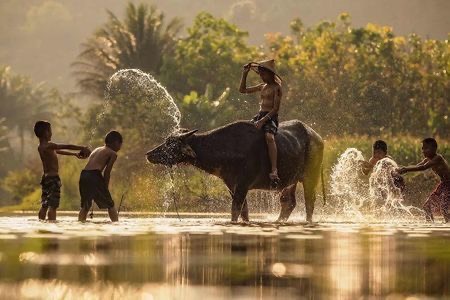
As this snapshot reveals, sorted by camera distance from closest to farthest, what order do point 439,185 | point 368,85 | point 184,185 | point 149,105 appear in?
point 439,185
point 184,185
point 149,105
point 368,85

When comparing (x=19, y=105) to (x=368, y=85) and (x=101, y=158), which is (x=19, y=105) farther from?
(x=101, y=158)

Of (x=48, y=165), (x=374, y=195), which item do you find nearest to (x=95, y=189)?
(x=48, y=165)

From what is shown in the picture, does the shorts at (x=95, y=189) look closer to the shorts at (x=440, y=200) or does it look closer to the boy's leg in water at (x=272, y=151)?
the boy's leg in water at (x=272, y=151)

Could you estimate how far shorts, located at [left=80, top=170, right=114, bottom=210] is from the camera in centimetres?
1736

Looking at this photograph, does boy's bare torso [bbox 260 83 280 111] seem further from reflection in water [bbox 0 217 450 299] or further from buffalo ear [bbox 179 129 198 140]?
reflection in water [bbox 0 217 450 299]

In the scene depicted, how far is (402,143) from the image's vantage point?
130ft

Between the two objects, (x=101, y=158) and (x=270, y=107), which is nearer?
(x=101, y=158)

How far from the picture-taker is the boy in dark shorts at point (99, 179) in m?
17.4

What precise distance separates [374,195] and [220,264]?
44.3 feet

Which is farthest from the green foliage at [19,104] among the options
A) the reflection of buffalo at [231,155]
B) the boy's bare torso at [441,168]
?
the reflection of buffalo at [231,155]

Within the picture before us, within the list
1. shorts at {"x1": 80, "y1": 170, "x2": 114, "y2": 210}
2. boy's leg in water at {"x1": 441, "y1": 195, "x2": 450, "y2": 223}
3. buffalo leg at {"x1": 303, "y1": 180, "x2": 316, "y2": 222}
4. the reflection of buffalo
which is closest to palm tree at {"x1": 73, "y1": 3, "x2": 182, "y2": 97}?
buffalo leg at {"x1": 303, "y1": 180, "x2": 316, "y2": 222}

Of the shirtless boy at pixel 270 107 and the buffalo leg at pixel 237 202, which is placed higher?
the shirtless boy at pixel 270 107

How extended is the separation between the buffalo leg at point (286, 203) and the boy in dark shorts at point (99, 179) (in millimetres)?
3480

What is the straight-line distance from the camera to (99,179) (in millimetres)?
17453
